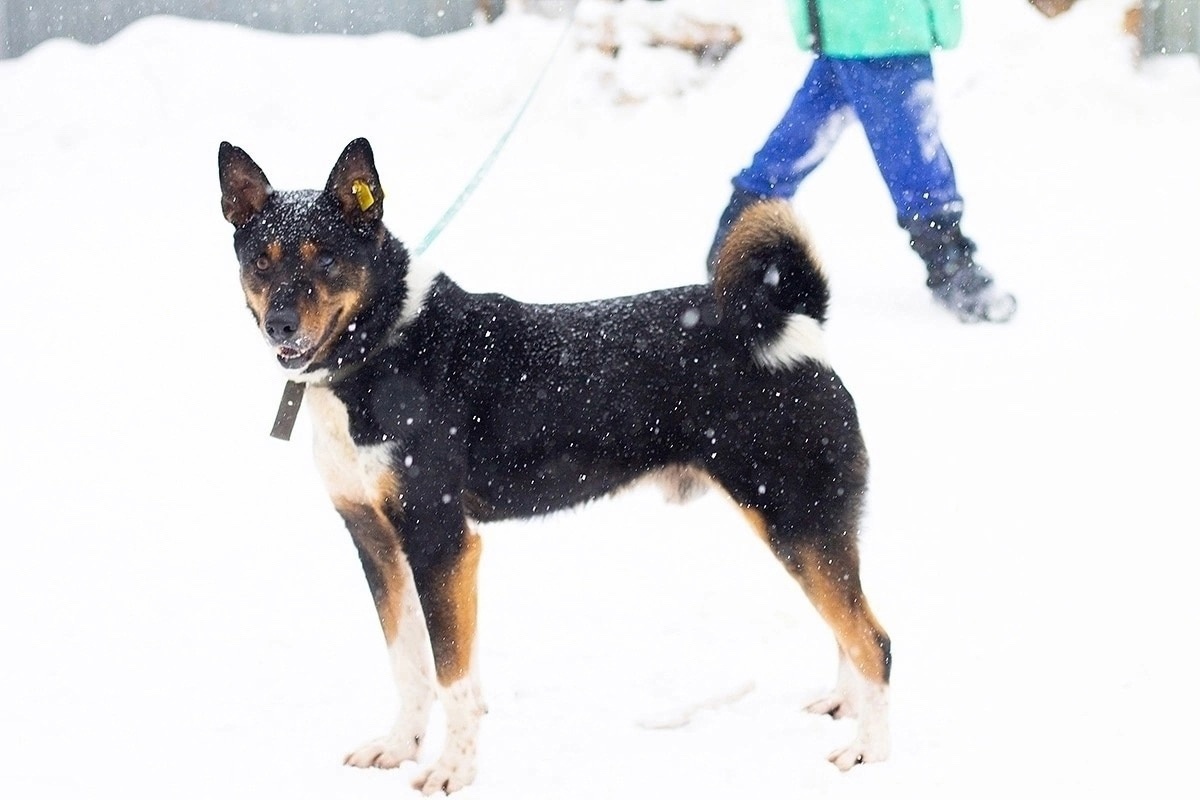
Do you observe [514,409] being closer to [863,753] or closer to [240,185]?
[240,185]

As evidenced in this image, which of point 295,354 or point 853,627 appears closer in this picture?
point 295,354

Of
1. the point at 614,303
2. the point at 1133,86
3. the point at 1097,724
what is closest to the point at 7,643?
the point at 614,303

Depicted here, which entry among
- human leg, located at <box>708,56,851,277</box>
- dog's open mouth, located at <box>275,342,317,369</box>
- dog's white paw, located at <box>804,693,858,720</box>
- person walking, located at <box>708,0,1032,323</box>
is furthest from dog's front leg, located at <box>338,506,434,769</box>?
human leg, located at <box>708,56,851,277</box>

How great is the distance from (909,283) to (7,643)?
166 inches

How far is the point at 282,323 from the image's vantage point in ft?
9.43

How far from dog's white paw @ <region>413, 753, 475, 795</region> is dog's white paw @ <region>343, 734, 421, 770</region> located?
0.46 feet

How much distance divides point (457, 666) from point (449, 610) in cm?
13

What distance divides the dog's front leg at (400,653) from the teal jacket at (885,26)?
3.34m

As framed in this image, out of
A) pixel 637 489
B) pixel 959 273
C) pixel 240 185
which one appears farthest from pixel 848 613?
pixel 959 273

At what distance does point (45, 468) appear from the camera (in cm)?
510

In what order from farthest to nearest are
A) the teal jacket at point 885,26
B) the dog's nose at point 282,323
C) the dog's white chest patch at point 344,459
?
1. the teal jacket at point 885,26
2. the dog's white chest patch at point 344,459
3. the dog's nose at point 282,323

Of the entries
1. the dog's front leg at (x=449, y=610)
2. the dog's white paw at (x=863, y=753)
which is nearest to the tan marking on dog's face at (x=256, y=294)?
the dog's front leg at (x=449, y=610)

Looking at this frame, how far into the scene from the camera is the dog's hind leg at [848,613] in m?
3.10

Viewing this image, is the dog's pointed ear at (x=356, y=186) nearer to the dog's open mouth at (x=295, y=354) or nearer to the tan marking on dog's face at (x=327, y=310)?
the tan marking on dog's face at (x=327, y=310)
